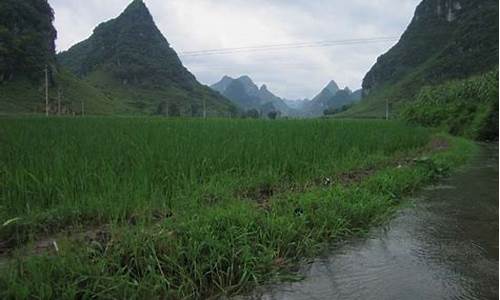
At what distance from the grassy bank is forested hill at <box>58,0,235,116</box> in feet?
219

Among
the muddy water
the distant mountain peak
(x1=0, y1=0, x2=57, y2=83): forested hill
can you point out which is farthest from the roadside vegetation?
the distant mountain peak

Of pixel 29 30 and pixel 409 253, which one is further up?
pixel 29 30

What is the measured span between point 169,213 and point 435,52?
10587 cm

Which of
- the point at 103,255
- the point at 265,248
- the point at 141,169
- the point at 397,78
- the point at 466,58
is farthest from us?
the point at 397,78

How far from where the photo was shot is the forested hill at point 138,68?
87.1 m

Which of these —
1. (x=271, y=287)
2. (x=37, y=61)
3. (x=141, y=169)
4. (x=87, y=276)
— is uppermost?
(x=37, y=61)

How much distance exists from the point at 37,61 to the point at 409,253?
62.5 m

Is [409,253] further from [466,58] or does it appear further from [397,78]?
[397,78]

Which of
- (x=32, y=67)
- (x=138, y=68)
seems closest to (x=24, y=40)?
(x=32, y=67)

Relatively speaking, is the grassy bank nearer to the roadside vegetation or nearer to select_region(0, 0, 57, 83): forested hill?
the roadside vegetation

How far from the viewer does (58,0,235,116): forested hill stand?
87119mm

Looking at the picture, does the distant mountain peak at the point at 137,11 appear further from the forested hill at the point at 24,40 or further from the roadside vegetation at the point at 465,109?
the roadside vegetation at the point at 465,109

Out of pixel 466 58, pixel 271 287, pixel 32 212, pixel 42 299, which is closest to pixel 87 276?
pixel 42 299

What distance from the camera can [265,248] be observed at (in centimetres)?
287
